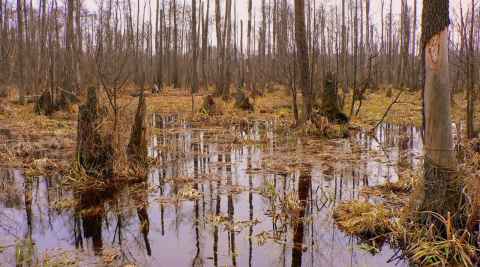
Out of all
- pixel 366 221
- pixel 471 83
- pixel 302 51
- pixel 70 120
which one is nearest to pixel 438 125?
pixel 366 221

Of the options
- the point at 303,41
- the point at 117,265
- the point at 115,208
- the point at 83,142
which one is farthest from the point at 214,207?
the point at 303,41

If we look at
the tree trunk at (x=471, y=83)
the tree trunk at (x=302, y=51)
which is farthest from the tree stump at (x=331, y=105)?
the tree trunk at (x=471, y=83)

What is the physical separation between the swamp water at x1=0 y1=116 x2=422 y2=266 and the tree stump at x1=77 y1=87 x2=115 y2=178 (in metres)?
0.55

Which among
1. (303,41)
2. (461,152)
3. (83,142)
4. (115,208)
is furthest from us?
(303,41)

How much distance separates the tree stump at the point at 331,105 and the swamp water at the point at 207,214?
4.13m

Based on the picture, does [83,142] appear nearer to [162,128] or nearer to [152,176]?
[152,176]

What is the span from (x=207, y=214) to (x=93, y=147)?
257 cm

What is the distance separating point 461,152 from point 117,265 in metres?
5.12

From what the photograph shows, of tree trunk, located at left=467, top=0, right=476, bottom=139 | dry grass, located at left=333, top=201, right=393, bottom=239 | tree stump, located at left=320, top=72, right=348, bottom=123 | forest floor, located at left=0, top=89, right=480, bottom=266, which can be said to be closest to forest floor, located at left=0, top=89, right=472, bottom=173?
forest floor, located at left=0, top=89, right=480, bottom=266

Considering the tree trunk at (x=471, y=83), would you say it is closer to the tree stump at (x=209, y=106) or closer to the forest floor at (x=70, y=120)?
the forest floor at (x=70, y=120)

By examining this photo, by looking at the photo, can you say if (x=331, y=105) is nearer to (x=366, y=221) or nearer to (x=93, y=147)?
(x=93, y=147)

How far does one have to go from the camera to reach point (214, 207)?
6.08 metres

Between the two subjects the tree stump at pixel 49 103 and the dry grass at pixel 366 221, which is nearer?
the dry grass at pixel 366 221

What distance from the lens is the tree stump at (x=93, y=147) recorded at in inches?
286
